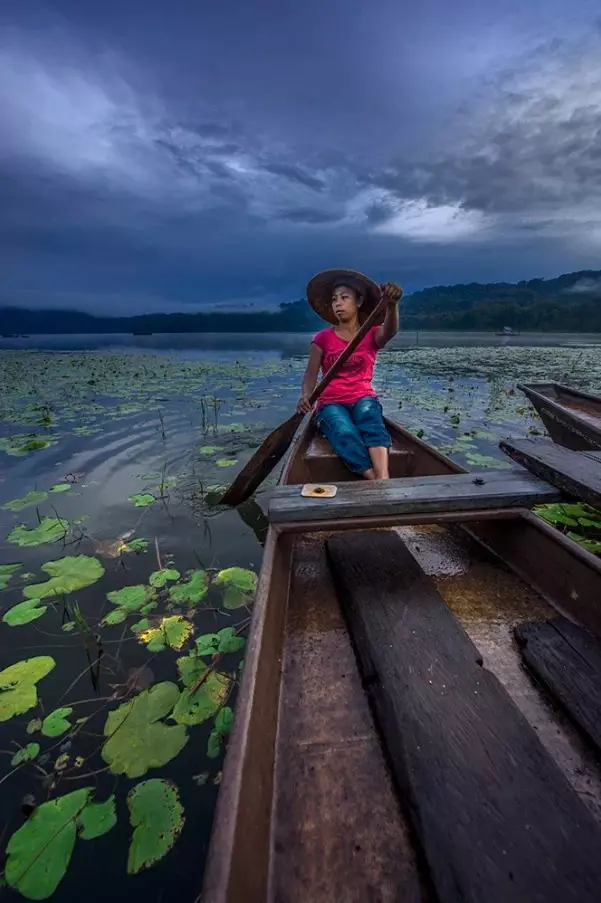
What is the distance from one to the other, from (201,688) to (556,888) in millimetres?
1752

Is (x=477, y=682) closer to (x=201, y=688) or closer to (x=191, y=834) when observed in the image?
(x=191, y=834)

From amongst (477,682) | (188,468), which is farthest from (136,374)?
(477,682)

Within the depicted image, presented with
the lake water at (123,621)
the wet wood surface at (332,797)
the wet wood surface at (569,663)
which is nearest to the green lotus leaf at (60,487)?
the lake water at (123,621)

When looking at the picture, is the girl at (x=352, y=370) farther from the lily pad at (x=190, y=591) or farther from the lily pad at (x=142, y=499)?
the lily pad at (x=142, y=499)

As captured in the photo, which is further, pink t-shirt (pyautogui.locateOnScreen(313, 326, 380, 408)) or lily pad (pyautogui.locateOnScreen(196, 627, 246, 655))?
pink t-shirt (pyautogui.locateOnScreen(313, 326, 380, 408))

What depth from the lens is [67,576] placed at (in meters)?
3.21

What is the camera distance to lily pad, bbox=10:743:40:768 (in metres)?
1.82

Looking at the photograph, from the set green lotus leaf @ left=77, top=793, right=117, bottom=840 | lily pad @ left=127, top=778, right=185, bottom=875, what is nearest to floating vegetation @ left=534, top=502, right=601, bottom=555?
lily pad @ left=127, top=778, right=185, bottom=875

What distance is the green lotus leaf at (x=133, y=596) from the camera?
9.61ft

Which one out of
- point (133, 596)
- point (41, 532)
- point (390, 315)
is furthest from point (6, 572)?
point (390, 315)

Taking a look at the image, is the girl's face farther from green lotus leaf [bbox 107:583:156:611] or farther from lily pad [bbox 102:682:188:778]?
lily pad [bbox 102:682:188:778]

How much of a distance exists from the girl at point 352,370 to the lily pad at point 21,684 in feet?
9.40

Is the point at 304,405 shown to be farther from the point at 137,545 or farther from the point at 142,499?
the point at 137,545

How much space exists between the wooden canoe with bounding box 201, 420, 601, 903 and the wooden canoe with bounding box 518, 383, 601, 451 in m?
3.03
